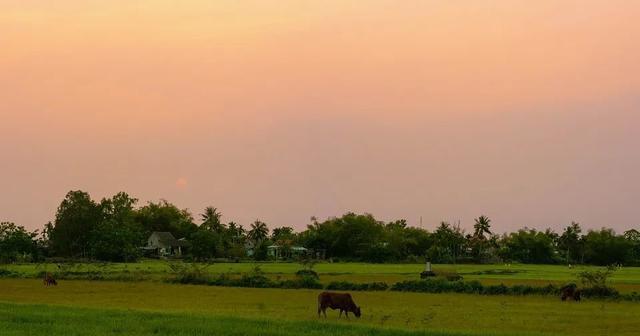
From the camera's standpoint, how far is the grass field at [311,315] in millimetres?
21516

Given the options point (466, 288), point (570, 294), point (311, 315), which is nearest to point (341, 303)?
point (311, 315)

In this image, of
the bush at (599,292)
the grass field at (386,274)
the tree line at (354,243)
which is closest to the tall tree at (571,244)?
the tree line at (354,243)

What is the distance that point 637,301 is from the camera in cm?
3991

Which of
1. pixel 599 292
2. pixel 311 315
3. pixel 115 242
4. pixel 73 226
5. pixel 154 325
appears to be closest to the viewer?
pixel 154 325

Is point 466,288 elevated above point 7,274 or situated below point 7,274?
below

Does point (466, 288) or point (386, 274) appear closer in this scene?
point (466, 288)

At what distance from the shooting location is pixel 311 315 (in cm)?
2866

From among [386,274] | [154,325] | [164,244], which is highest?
[164,244]

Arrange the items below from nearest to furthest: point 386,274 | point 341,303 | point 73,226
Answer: point 341,303
point 386,274
point 73,226

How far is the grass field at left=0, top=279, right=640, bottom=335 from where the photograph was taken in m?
21.5

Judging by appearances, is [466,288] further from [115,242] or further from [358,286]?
[115,242]

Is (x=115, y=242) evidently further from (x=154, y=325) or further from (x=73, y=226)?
(x=154, y=325)

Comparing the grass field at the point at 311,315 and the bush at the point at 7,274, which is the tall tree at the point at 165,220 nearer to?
the bush at the point at 7,274

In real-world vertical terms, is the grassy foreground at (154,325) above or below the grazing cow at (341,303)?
below
